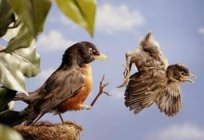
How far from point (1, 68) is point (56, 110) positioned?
0.65m

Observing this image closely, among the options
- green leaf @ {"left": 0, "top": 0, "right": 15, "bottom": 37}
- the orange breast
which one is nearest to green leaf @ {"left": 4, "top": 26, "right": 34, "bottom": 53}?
green leaf @ {"left": 0, "top": 0, "right": 15, "bottom": 37}

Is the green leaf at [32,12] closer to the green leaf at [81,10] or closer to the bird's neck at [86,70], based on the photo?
the green leaf at [81,10]

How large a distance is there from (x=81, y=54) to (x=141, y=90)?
0.49m

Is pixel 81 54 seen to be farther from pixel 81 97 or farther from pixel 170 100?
pixel 170 100

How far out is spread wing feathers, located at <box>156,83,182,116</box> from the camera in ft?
4.71

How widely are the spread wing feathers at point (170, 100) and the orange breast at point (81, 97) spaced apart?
526 millimetres

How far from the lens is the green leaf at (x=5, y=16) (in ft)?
0.51

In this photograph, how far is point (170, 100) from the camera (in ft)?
4.75

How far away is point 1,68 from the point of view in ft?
0.59

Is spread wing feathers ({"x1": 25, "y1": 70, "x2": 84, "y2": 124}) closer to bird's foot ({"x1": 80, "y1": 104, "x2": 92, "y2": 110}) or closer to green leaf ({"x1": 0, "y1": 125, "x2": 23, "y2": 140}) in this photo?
bird's foot ({"x1": 80, "y1": 104, "x2": 92, "y2": 110})

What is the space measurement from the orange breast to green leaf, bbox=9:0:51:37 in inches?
28.2

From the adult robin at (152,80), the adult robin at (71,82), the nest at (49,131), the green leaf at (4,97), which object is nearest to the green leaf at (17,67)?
the green leaf at (4,97)

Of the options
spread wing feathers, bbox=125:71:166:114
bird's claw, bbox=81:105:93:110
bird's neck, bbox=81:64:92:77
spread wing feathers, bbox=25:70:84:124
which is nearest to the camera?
spread wing feathers, bbox=25:70:84:124

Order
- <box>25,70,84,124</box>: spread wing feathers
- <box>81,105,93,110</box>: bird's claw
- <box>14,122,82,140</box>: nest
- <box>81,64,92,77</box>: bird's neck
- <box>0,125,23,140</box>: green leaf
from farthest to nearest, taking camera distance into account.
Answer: <box>81,64,92,77</box>: bird's neck < <box>81,105,93,110</box>: bird's claw < <box>25,70,84,124</box>: spread wing feathers < <box>14,122,82,140</box>: nest < <box>0,125,23,140</box>: green leaf
